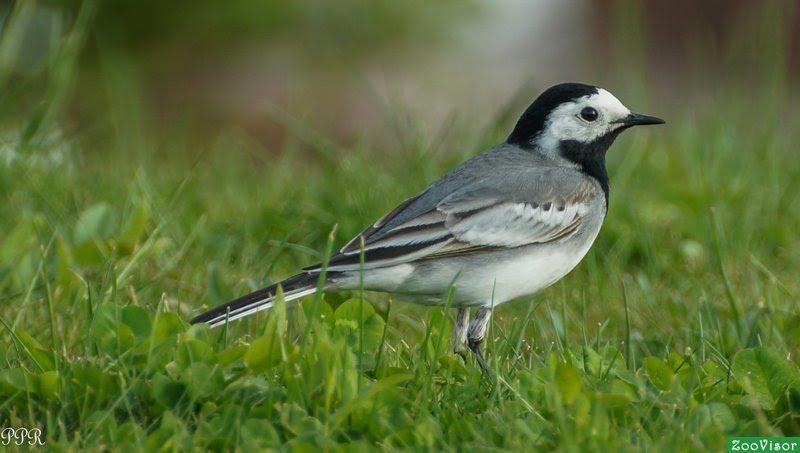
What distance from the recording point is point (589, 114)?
216 inches

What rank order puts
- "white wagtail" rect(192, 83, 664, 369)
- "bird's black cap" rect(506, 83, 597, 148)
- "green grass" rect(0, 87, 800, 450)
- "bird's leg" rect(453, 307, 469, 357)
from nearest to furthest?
"green grass" rect(0, 87, 800, 450), "white wagtail" rect(192, 83, 664, 369), "bird's leg" rect(453, 307, 469, 357), "bird's black cap" rect(506, 83, 597, 148)

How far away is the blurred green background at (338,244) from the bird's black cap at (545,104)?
74cm

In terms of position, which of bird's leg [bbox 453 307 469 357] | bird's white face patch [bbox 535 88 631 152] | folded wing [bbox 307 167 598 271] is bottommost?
bird's leg [bbox 453 307 469 357]

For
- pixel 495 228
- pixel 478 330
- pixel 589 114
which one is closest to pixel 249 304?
pixel 478 330

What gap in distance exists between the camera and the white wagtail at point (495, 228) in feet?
15.6

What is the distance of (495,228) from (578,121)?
32.3 inches

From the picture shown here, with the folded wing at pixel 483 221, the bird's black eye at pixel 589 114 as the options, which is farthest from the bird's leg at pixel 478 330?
the bird's black eye at pixel 589 114

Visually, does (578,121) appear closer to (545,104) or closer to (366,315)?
(545,104)

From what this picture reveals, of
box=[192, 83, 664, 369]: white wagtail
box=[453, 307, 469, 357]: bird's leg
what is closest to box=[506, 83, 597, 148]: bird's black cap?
box=[192, 83, 664, 369]: white wagtail

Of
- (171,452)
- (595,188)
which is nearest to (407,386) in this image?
(171,452)

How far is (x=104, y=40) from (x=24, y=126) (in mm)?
4709

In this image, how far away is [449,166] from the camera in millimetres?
6840

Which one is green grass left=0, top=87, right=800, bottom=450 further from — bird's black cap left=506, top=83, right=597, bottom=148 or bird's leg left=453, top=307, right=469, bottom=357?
A: bird's black cap left=506, top=83, right=597, bottom=148

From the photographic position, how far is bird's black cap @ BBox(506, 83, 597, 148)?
215 inches
